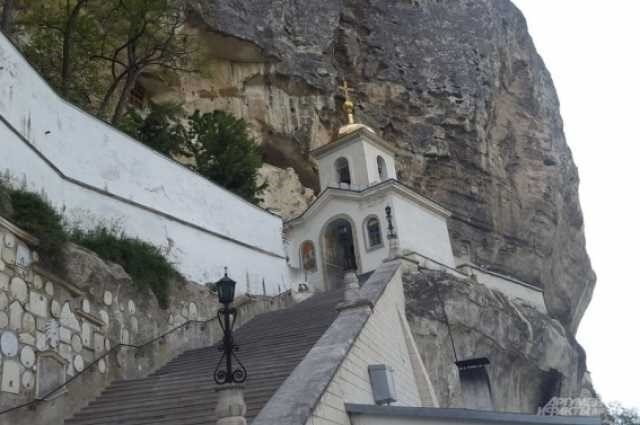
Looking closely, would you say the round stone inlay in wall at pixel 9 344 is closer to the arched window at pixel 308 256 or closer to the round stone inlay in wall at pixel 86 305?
the round stone inlay in wall at pixel 86 305

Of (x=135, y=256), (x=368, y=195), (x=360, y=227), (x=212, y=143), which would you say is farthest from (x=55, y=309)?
(x=368, y=195)

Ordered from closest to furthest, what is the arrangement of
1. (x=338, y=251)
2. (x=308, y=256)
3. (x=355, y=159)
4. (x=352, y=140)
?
(x=308, y=256)
(x=338, y=251)
(x=355, y=159)
(x=352, y=140)

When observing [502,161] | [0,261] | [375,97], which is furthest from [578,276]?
[0,261]

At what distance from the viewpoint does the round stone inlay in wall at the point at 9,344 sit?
714 cm

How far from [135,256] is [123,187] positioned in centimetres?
194

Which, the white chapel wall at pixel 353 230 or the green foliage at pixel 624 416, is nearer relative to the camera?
the white chapel wall at pixel 353 230

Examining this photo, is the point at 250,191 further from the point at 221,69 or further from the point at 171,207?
the point at 221,69

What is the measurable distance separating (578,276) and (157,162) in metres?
29.6

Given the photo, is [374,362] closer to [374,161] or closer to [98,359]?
[98,359]

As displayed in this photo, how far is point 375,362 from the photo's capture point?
31.1 ft

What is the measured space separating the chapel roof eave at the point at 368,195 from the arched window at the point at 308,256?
2.83 feet

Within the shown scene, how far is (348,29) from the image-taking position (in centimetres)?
3089

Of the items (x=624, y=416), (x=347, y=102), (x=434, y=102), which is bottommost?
(x=624, y=416)

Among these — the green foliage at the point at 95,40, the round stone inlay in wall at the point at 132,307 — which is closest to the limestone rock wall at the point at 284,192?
the green foliage at the point at 95,40
